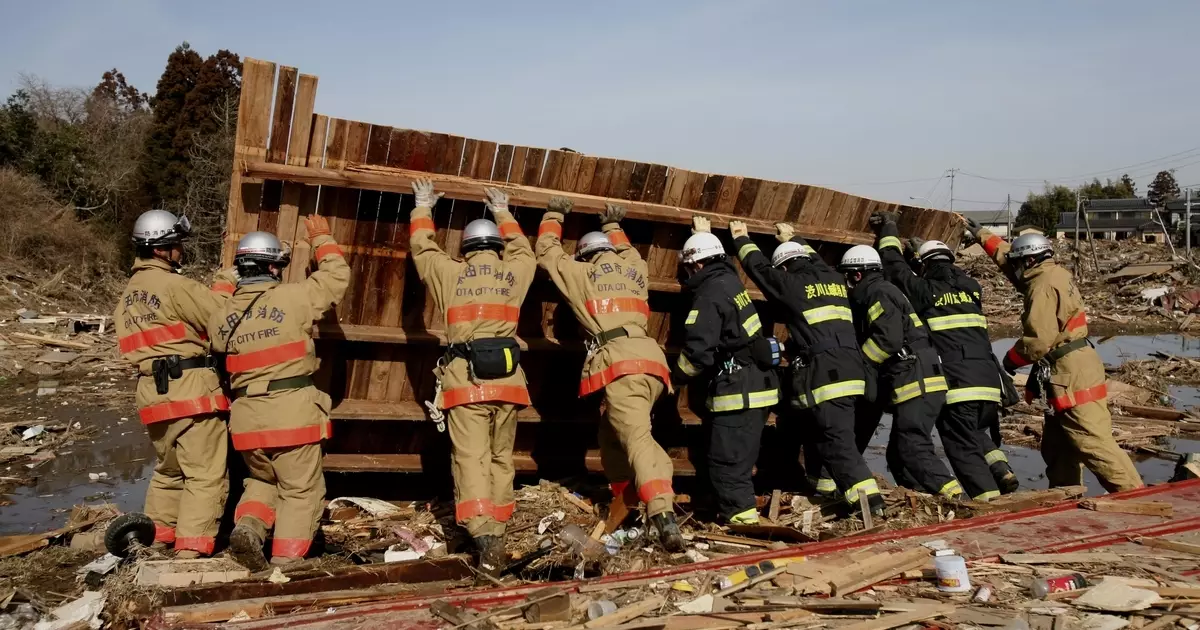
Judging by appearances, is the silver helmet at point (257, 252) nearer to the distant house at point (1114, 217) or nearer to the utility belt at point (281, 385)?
the utility belt at point (281, 385)

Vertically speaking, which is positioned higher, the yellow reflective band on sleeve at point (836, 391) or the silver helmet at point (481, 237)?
the silver helmet at point (481, 237)

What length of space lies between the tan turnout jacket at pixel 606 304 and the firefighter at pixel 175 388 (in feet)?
8.43

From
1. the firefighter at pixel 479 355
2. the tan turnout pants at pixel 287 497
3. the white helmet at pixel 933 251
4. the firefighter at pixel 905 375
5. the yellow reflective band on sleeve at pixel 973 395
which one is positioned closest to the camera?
the tan turnout pants at pixel 287 497

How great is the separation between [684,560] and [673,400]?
2590 mm

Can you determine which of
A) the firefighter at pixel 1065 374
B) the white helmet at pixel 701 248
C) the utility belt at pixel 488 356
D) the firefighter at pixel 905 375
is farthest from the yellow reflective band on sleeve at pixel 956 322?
the utility belt at pixel 488 356

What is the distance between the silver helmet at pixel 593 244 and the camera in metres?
6.98

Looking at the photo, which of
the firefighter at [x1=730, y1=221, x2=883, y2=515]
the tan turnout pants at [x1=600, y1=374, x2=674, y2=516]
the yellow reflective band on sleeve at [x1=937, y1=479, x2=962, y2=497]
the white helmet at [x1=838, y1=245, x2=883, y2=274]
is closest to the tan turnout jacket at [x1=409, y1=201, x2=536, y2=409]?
the tan turnout pants at [x1=600, y1=374, x2=674, y2=516]

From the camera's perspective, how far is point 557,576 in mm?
5727

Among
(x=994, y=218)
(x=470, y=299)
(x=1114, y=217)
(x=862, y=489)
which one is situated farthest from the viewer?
(x=994, y=218)

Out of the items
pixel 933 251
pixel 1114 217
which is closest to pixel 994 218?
pixel 1114 217

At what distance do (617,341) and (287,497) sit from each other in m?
2.70

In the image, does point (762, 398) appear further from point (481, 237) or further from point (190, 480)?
point (190, 480)

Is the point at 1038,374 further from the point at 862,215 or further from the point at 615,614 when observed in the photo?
the point at 615,614

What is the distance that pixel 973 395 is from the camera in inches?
303
